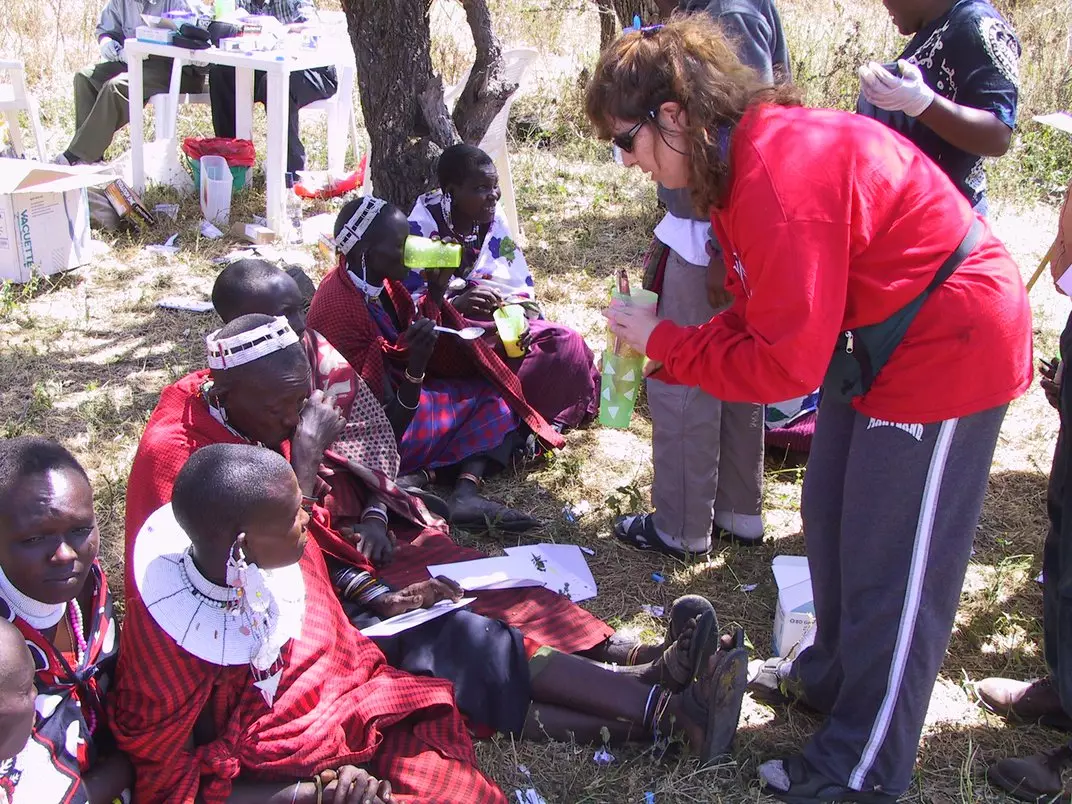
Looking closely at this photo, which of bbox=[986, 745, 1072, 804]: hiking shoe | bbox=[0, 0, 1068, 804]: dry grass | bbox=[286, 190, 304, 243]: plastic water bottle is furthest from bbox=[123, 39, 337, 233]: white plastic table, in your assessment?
bbox=[986, 745, 1072, 804]: hiking shoe

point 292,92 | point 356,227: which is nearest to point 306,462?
point 356,227

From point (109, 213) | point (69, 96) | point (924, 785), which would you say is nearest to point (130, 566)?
point (924, 785)

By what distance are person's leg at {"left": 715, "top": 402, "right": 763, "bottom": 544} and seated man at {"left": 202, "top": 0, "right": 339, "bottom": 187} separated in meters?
4.27

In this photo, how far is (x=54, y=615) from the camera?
74.5 inches

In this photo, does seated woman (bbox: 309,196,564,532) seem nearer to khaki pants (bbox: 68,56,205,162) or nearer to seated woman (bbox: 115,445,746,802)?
seated woman (bbox: 115,445,746,802)

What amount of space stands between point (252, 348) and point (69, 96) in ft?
23.3

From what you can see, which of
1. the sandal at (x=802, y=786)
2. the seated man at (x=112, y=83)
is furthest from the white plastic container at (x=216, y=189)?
the sandal at (x=802, y=786)

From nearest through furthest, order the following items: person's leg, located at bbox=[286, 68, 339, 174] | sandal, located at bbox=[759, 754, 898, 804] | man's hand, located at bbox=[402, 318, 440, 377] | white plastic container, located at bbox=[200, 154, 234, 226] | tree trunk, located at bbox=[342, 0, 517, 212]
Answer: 1. sandal, located at bbox=[759, 754, 898, 804]
2. man's hand, located at bbox=[402, 318, 440, 377]
3. tree trunk, located at bbox=[342, 0, 517, 212]
4. white plastic container, located at bbox=[200, 154, 234, 226]
5. person's leg, located at bbox=[286, 68, 339, 174]

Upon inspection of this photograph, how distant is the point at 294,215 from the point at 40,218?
152 centimetres

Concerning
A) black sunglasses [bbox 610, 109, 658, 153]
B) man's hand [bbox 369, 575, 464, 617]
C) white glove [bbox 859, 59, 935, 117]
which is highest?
white glove [bbox 859, 59, 935, 117]

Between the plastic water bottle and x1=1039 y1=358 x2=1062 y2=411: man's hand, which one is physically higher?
x1=1039 y1=358 x2=1062 y2=411: man's hand

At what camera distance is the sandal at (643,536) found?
3.24m

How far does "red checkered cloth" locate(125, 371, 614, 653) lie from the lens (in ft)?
7.79

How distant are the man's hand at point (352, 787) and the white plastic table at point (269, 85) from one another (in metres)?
4.33
